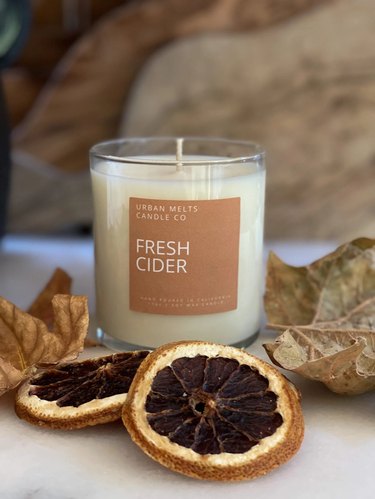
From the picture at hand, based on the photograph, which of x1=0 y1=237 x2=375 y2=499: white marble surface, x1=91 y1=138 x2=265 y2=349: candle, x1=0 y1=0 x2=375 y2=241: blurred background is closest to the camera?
x1=0 y1=237 x2=375 y2=499: white marble surface

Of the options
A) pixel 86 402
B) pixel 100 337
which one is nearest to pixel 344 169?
pixel 100 337

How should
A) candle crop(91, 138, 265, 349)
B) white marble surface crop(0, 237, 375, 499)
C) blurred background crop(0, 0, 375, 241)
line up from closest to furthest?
1. white marble surface crop(0, 237, 375, 499)
2. candle crop(91, 138, 265, 349)
3. blurred background crop(0, 0, 375, 241)

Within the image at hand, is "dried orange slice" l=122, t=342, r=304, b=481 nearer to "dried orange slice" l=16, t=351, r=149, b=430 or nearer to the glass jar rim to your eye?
"dried orange slice" l=16, t=351, r=149, b=430

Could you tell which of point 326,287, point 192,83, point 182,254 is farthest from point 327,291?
point 192,83

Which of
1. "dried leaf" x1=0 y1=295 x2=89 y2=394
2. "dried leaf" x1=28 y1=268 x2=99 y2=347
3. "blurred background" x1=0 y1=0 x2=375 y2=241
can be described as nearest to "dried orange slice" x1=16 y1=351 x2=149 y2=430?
"dried leaf" x1=0 y1=295 x2=89 y2=394

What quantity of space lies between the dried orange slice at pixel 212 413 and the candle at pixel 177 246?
0.30ft

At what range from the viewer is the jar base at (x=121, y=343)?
1.92 feet

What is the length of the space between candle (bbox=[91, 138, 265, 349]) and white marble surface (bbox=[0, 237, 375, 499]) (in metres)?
0.10

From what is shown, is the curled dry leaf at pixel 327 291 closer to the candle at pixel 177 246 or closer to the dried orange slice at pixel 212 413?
the candle at pixel 177 246

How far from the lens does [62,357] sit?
19.7 inches

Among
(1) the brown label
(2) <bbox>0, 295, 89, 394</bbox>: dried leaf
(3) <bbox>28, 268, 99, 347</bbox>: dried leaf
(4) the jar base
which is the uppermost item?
(1) the brown label

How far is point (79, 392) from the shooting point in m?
0.47

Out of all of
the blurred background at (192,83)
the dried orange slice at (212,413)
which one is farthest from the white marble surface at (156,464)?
the blurred background at (192,83)

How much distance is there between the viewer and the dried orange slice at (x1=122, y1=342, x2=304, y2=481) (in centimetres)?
41
